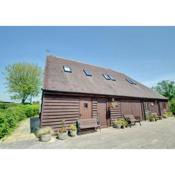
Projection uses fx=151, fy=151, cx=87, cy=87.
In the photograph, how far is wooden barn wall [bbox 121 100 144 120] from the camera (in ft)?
45.9

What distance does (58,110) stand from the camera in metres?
9.80

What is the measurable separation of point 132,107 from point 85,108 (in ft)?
19.7

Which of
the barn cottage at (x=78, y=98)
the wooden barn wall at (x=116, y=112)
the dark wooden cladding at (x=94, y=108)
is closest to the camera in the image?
the barn cottage at (x=78, y=98)

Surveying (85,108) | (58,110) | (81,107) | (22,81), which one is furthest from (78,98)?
(22,81)

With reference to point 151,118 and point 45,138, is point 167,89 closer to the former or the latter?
point 151,118

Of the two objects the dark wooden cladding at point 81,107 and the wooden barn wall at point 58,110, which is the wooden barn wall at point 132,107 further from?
the wooden barn wall at point 58,110

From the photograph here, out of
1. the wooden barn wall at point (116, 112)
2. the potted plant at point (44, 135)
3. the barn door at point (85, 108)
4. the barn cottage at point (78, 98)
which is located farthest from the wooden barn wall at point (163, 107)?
the potted plant at point (44, 135)

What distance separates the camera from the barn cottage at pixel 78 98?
963cm

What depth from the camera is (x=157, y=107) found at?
1933cm

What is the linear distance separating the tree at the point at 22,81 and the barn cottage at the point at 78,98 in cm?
2109

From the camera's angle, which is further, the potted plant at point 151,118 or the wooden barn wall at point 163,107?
the wooden barn wall at point 163,107
